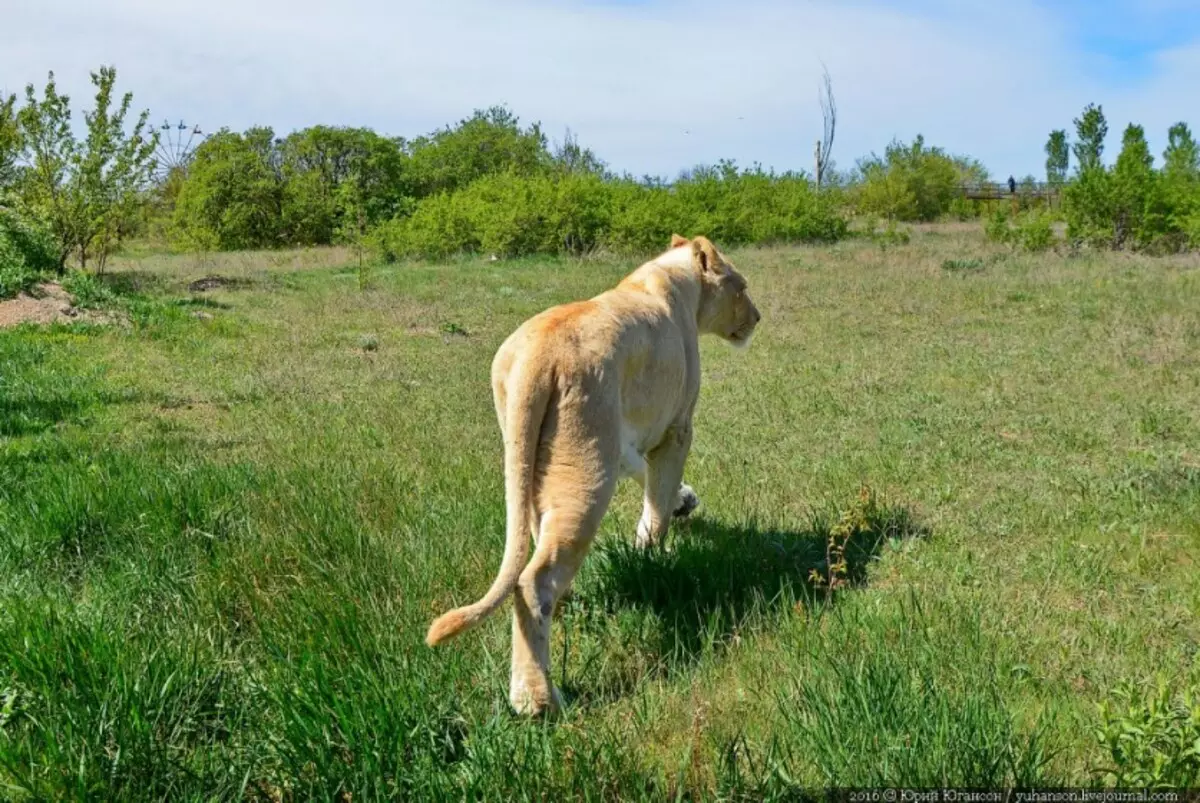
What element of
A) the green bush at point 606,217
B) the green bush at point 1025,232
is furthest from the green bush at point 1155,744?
the green bush at point 606,217

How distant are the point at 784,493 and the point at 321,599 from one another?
3556 millimetres

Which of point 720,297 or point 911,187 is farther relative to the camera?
point 911,187

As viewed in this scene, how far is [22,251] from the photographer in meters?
18.8

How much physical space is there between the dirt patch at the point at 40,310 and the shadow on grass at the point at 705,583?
43.4 ft

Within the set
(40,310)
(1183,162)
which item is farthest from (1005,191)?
(40,310)

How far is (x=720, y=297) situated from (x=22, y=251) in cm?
1813

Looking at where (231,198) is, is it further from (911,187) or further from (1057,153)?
(1057,153)

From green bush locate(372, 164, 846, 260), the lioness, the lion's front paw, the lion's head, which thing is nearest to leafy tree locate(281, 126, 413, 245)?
green bush locate(372, 164, 846, 260)

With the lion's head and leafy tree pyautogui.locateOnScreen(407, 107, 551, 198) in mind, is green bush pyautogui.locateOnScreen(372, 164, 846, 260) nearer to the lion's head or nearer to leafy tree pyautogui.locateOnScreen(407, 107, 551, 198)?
leafy tree pyautogui.locateOnScreen(407, 107, 551, 198)

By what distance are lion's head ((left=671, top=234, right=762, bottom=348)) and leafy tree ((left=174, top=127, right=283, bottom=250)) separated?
133 ft

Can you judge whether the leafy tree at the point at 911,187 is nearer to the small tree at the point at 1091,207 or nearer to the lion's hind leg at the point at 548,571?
the small tree at the point at 1091,207

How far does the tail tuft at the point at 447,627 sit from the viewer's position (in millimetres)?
3020

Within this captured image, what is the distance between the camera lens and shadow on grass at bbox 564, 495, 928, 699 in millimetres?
4039

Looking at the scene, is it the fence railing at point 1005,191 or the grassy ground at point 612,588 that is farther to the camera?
the fence railing at point 1005,191
